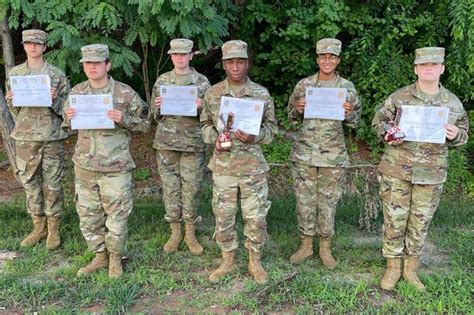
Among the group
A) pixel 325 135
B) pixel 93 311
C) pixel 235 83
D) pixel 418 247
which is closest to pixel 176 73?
pixel 235 83

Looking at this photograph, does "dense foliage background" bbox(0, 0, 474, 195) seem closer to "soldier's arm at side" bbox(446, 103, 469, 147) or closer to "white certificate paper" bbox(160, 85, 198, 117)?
"white certificate paper" bbox(160, 85, 198, 117)

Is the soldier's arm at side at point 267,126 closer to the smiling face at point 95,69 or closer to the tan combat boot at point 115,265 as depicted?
the smiling face at point 95,69

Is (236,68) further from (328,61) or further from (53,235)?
(53,235)

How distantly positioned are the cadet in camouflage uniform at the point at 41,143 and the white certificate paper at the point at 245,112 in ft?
6.32

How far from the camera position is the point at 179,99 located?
5.12m

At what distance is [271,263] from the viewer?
519 cm

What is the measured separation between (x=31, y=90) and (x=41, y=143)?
22.0 inches

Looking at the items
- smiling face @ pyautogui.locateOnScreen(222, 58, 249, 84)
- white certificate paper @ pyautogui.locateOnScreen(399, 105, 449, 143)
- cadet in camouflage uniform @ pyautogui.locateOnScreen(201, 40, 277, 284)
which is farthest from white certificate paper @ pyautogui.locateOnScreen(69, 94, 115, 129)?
white certificate paper @ pyautogui.locateOnScreen(399, 105, 449, 143)

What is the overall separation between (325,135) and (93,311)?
103 inches

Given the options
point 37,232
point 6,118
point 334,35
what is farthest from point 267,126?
point 6,118

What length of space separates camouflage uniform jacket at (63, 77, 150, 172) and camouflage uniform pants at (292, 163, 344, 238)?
63.3 inches

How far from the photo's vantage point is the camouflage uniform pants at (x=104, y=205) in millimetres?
4781

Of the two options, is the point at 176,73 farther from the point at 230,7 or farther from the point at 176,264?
the point at 230,7

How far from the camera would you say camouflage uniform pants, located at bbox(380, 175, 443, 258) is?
4525 mm
